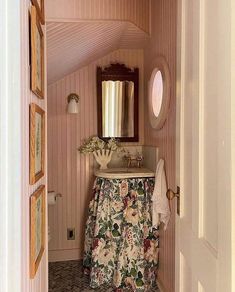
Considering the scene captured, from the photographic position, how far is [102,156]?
3.05 meters

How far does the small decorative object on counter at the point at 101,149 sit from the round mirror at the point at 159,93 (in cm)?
51

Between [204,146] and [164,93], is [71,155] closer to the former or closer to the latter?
[164,93]

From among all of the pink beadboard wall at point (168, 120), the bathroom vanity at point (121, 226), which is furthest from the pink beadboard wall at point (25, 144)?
the bathroom vanity at point (121, 226)

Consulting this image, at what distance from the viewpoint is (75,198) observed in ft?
10.5

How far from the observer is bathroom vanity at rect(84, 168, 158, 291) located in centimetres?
255

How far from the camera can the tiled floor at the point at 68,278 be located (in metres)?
2.58

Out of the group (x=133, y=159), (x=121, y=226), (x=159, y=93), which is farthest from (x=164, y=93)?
(x=121, y=226)

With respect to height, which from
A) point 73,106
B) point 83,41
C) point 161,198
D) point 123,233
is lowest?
point 123,233

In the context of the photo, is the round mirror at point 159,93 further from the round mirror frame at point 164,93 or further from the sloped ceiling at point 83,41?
the sloped ceiling at point 83,41

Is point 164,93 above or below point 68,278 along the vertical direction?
above
